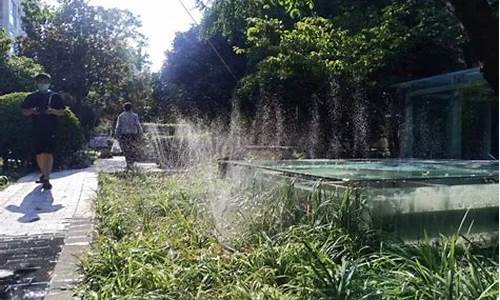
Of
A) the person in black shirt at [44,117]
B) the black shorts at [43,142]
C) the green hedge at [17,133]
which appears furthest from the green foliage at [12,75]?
the black shorts at [43,142]

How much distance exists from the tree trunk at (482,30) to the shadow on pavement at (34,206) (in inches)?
161

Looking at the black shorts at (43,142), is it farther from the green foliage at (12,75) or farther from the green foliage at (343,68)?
the green foliage at (12,75)

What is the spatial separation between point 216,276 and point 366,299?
909mm

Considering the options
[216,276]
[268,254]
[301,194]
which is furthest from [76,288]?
[301,194]

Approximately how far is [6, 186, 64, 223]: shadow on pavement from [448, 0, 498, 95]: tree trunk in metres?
4.09

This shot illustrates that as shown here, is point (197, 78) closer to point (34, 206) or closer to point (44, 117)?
point (44, 117)

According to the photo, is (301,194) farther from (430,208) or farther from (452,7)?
(452,7)

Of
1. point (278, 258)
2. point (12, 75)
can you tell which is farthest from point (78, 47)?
point (278, 258)

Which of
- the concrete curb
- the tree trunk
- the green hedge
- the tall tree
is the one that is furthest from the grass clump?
Result: the tall tree

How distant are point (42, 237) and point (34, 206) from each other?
5.80 feet

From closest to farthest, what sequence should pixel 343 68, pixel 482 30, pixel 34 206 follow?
pixel 482 30
pixel 34 206
pixel 343 68

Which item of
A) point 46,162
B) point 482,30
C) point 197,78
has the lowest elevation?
point 46,162

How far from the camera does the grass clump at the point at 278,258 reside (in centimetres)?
247

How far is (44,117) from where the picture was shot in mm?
7520
